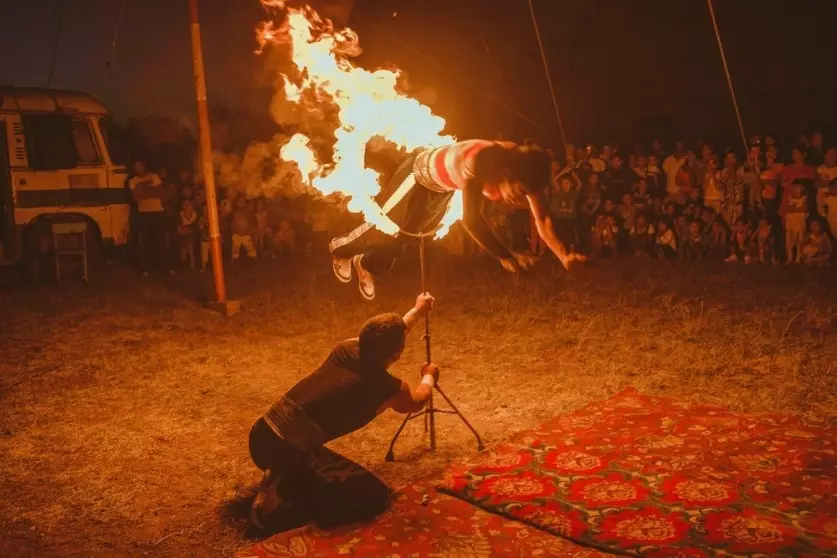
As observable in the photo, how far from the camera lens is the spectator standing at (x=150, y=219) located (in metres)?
12.5

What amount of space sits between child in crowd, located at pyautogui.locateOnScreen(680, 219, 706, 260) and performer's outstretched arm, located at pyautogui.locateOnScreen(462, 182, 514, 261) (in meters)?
7.26

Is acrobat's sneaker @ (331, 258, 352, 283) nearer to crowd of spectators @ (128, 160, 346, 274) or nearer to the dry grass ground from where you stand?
the dry grass ground

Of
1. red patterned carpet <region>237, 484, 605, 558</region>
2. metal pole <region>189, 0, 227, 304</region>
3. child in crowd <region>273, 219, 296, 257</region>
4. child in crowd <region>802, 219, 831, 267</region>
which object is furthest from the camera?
child in crowd <region>273, 219, 296, 257</region>

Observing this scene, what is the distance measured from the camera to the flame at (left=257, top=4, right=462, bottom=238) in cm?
515

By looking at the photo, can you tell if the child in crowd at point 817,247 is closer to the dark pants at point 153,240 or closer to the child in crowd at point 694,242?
the child in crowd at point 694,242

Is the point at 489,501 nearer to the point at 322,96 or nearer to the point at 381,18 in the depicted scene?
the point at 322,96

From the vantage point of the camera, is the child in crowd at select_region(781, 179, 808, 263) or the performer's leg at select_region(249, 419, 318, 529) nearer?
the performer's leg at select_region(249, 419, 318, 529)

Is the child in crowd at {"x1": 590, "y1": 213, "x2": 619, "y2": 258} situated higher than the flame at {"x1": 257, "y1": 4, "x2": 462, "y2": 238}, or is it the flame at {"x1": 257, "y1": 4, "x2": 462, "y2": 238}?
the flame at {"x1": 257, "y1": 4, "x2": 462, "y2": 238}

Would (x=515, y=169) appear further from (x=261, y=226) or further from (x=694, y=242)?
(x=261, y=226)

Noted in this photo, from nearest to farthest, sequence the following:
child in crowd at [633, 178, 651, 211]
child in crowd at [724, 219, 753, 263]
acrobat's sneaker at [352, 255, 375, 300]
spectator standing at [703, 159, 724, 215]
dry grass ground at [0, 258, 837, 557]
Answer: dry grass ground at [0, 258, 837, 557] → acrobat's sneaker at [352, 255, 375, 300] → child in crowd at [724, 219, 753, 263] → spectator standing at [703, 159, 724, 215] → child in crowd at [633, 178, 651, 211]

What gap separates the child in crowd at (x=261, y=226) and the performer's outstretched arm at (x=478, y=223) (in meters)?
9.00

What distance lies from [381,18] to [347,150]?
1358cm

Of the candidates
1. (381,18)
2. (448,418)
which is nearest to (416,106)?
(448,418)

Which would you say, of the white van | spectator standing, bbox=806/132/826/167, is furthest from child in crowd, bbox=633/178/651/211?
the white van
